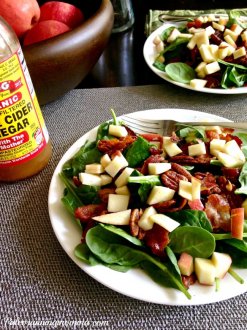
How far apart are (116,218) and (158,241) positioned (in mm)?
76

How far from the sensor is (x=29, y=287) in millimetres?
625

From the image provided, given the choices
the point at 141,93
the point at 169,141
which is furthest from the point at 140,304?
the point at 141,93

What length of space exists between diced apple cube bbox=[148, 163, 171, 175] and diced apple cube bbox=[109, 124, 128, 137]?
0.13m

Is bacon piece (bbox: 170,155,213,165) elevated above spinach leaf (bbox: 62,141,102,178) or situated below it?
below

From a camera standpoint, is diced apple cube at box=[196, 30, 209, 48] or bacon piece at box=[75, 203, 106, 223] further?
diced apple cube at box=[196, 30, 209, 48]

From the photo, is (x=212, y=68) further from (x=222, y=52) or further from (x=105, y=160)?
(x=105, y=160)

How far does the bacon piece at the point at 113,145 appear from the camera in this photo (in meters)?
0.73

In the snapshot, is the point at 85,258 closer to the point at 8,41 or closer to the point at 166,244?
the point at 166,244

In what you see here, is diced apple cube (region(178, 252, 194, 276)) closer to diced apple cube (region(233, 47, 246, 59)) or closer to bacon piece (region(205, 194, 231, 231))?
bacon piece (region(205, 194, 231, 231))

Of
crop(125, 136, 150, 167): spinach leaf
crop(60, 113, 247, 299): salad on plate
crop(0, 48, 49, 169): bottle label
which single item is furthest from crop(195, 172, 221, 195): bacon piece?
crop(0, 48, 49, 169): bottle label

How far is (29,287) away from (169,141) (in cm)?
37

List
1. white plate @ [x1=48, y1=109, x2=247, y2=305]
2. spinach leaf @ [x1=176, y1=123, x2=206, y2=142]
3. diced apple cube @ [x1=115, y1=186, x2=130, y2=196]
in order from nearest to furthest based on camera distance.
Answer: white plate @ [x1=48, y1=109, x2=247, y2=305], diced apple cube @ [x1=115, y1=186, x2=130, y2=196], spinach leaf @ [x1=176, y1=123, x2=206, y2=142]

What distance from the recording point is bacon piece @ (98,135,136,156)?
0.73 meters

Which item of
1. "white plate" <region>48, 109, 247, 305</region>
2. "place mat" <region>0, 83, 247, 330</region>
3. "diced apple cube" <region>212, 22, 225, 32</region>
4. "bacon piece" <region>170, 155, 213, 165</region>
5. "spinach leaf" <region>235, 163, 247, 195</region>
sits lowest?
"place mat" <region>0, 83, 247, 330</region>
